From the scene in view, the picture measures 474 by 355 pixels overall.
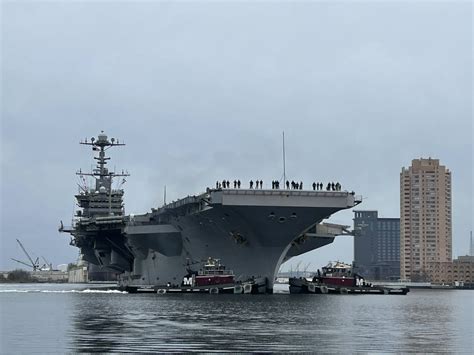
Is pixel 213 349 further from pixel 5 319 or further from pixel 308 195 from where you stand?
pixel 308 195

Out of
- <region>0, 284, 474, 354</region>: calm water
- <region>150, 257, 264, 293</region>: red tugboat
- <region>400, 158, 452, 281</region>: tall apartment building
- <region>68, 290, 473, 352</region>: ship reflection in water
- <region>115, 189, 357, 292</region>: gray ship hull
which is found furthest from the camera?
<region>400, 158, 452, 281</region>: tall apartment building

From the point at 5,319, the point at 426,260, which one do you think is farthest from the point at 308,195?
the point at 426,260

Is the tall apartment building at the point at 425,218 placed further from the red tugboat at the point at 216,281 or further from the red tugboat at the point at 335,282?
the red tugboat at the point at 216,281

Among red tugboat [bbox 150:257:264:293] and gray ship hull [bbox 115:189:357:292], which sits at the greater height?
gray ship hull [bbox 115:189:357:292]

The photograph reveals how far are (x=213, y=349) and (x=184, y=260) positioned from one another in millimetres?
37843

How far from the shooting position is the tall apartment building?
14738cm

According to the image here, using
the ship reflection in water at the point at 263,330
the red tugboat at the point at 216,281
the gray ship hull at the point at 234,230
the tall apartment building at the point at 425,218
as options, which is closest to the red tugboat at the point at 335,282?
the gray ship hull at the point at 234,230

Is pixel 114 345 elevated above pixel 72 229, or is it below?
below

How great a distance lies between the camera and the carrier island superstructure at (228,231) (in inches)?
1882

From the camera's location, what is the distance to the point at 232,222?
50500 millimetres

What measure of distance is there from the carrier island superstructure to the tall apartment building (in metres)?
83.6

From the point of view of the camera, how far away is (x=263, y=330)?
27.1m

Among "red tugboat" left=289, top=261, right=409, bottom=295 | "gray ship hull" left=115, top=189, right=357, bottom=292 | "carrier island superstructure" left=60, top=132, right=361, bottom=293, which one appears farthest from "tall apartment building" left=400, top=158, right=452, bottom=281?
"gray ship hull" left=115, top=189, right=357, bottom=292

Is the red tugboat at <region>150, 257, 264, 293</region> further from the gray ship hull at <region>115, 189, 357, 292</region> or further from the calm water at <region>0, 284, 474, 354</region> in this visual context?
the calm water at <region>0, 284, 474, 354</region>
